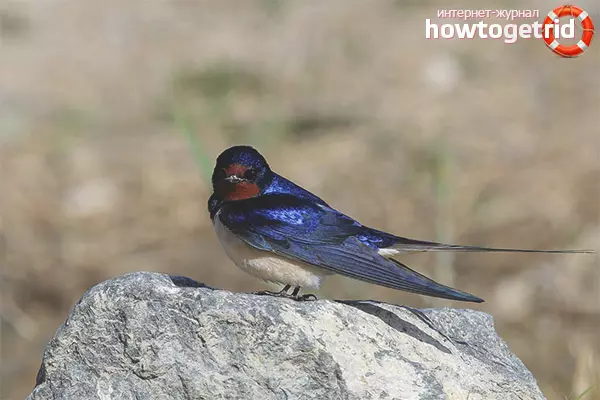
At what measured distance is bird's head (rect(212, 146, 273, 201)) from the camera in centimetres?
428

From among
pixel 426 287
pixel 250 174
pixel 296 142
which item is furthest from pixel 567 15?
pixel 426 287

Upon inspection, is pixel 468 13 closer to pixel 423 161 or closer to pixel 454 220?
pixel 423 161

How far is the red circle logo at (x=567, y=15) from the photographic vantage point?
29.8ft

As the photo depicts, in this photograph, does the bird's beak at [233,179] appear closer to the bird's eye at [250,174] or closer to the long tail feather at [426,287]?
the bird's eye at [250,174]

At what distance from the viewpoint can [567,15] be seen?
29.7 ft

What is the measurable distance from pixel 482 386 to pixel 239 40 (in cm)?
819

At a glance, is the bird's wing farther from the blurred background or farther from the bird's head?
→ the blurred background

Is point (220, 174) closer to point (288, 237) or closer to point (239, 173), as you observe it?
point (239, 173)

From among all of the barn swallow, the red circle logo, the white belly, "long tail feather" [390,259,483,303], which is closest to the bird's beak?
the barn swallow

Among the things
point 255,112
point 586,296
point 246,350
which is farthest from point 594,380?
point 255,112

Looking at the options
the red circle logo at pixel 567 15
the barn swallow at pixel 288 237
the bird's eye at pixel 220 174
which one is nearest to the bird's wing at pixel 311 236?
the barn swallow at pixel 288 237

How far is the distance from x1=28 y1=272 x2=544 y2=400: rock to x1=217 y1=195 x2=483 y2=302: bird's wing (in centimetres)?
17

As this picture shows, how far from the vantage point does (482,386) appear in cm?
380

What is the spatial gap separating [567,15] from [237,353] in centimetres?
603
